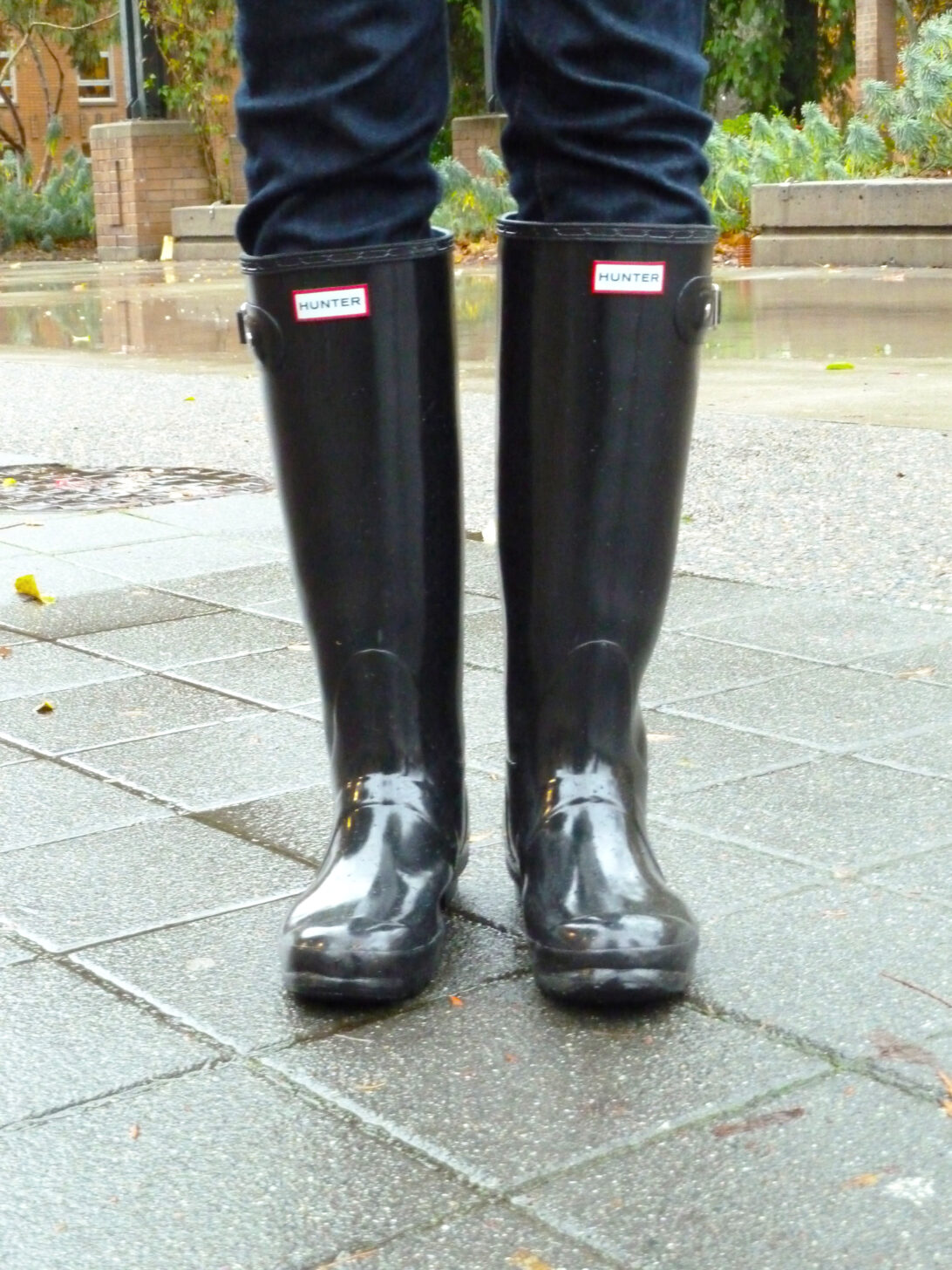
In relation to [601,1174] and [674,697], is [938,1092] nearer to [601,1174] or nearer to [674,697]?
[601,1174]

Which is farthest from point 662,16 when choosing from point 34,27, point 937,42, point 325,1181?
point 34,27

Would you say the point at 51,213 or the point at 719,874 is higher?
the point at 51,213

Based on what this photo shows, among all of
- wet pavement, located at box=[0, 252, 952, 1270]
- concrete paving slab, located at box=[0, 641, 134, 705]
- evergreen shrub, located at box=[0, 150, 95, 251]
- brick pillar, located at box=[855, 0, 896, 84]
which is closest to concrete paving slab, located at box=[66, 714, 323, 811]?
wet pavement, located at box=[0, 252, 952, 1270]

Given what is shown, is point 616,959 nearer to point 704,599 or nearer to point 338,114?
point 338,114

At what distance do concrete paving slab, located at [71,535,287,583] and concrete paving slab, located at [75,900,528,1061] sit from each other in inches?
73.3

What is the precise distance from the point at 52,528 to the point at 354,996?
2.74 meters

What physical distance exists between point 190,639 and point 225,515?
1.19 meters

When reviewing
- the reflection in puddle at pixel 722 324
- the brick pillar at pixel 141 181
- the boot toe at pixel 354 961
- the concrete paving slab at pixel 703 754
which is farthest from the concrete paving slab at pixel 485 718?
the brick pillar at pixel 141 181

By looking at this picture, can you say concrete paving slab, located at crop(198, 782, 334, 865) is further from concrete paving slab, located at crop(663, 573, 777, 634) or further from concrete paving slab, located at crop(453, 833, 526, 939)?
concrete paving slab, located at crop(663, 573, 777, 634)

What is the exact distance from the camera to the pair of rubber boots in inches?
63.5

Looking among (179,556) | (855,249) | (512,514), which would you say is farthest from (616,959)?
(855,249)

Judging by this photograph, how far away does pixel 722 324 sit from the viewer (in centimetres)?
855

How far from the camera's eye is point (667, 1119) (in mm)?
1310

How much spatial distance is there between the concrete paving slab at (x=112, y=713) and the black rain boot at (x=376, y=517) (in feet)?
2.61
